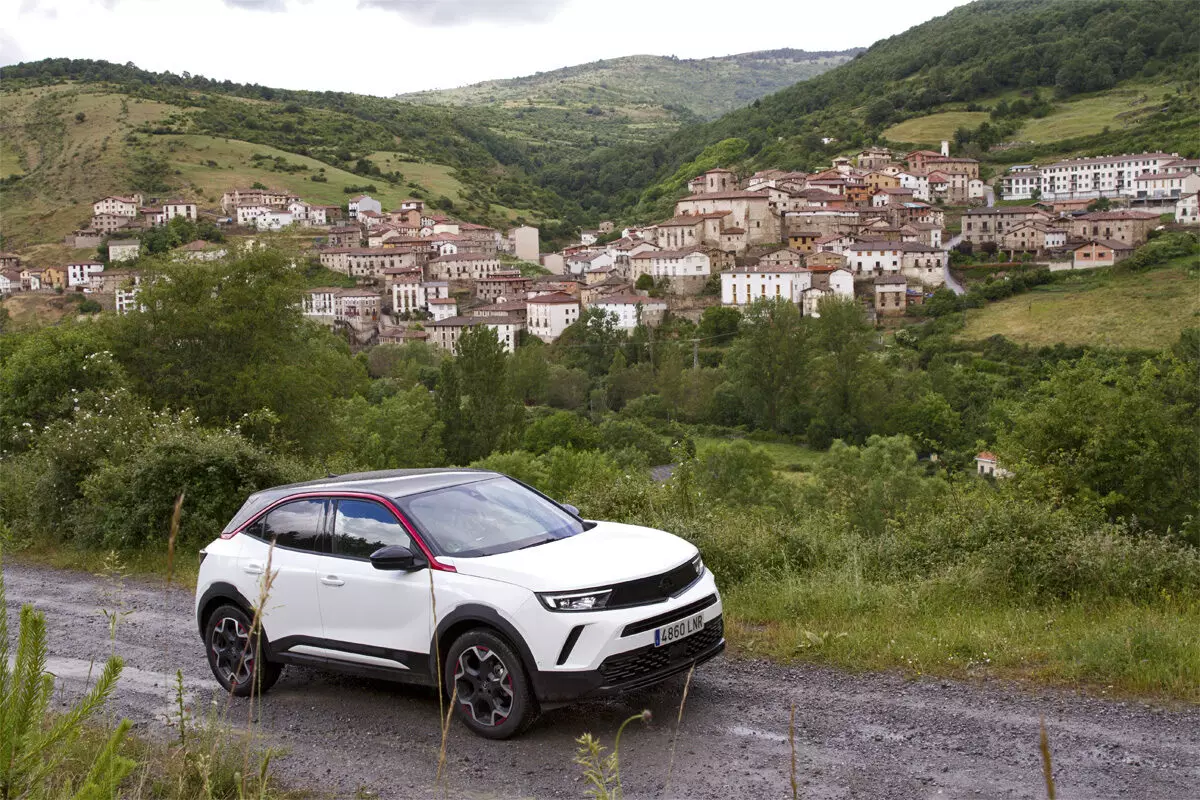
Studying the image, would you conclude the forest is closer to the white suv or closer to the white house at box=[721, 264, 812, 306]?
the white suv

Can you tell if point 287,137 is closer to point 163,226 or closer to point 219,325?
point 163,226

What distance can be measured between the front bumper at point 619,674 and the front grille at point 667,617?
0.09 meters

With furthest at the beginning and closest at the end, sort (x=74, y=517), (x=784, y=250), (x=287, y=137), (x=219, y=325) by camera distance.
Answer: (x=287, y=137)
(x=784, y=250)
(x=219, y=325)
(x=74, y=517)

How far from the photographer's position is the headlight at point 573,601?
4754 mm

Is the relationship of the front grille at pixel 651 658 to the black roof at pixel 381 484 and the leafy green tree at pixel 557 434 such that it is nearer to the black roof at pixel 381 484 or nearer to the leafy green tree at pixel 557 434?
the black roof at pixel 381 484

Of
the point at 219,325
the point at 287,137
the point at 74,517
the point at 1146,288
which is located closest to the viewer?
the point at 74,517

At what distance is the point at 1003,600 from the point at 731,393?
5728 cm

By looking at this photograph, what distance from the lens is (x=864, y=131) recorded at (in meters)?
130

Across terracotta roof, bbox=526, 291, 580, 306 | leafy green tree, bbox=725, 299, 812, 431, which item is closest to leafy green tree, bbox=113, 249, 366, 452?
leafy green tree, bbox=725, 299, 812, 431

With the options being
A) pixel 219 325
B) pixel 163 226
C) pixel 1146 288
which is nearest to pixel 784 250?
pixel 1146 288

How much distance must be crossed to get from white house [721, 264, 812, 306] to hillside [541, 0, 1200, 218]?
42.7 meters

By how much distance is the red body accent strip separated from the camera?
512 cm

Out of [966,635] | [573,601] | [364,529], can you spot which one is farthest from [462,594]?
[966,635]

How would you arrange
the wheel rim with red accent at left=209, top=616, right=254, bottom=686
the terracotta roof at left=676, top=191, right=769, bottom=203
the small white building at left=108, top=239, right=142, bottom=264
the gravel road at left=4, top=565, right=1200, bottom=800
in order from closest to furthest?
the gravel road at left=4, top=565, right=1200, bottom=800 < the wheel rim with red accent at left=209, top=616, right=254, bottom=686 < the terracotta roof at left=676, top=191, right=769, bottom=203 < the small white building at left=108, top=239, right=142, bottom=264
